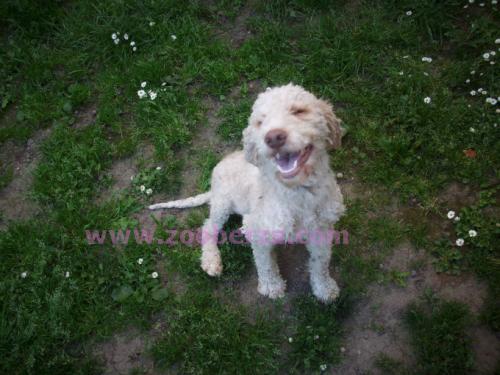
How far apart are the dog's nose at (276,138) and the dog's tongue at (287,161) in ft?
0.44

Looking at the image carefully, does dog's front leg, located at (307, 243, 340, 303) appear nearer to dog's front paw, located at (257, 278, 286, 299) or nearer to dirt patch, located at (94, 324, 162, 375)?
dog's front paw, located at (257, 278, 286, 299)

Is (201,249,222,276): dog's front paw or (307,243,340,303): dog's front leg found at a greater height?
(307,243,340,303): dog's front leg

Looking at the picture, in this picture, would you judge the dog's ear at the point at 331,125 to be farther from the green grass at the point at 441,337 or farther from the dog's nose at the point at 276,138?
the green grass at the point at 441,337

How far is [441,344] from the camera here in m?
3.32

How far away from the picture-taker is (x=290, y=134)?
2.64 metres

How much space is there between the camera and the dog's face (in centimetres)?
266

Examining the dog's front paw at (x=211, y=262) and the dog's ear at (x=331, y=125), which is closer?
the dog's ear at (x=331, y=125)

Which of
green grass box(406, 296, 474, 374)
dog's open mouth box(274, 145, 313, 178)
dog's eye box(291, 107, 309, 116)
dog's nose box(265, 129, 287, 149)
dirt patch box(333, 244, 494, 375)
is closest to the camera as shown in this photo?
dog's nose box(265, 129, 287, 149)

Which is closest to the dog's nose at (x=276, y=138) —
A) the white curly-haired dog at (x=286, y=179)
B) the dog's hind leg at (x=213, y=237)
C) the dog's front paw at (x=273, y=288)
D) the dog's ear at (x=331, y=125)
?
the white curly-haired dog at (x=286, y=179)

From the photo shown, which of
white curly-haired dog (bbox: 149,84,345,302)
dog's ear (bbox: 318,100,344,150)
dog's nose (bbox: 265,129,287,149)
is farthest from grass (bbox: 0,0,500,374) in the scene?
dog's nose (bbox: 265,129,287,149)

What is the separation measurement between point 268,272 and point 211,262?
58cm

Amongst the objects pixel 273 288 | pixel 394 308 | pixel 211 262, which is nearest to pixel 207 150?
pixel 211 262

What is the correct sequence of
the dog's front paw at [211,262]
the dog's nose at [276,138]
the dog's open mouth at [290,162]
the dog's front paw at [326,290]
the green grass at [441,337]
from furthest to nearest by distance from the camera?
1. the dog's front paw at [211,262]
2. the dog's front paw at [326,290]
3. the green grass at [441,337]
4. the dog's open mouth at [290,162]
5. the dog's nose at [276,138]

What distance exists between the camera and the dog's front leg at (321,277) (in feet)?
11.5
